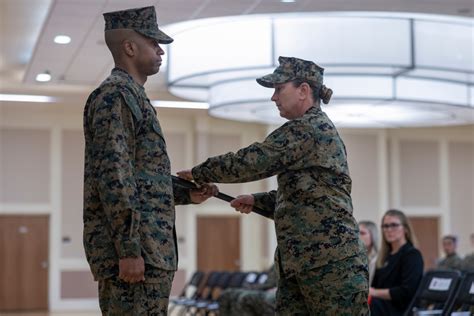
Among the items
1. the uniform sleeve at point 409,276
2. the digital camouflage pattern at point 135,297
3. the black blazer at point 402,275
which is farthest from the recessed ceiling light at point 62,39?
the digital camouflage pattern at point 135,297

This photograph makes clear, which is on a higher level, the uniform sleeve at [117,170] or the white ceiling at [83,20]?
the white ceiling at [83,20]

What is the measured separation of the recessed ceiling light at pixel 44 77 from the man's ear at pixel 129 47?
432 inches

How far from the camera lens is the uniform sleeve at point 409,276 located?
6797mm

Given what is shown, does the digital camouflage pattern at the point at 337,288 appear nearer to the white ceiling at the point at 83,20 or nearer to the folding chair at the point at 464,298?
the folding chair at the point at 464,298

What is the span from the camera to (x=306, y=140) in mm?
3834

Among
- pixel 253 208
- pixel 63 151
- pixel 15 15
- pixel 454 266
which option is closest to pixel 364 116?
pixel 454 266

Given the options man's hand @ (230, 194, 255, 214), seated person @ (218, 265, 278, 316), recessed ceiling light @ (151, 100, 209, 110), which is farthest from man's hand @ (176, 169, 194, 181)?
recessed ceiling light @ (151, 100, 209, 110)

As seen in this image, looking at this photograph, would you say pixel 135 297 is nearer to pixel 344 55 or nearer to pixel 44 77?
pixel 344 55

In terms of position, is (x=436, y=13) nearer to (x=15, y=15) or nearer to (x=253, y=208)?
(x=15, y=15)

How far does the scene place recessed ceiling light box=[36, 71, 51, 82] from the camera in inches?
566

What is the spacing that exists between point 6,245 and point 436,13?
1143 centimetres

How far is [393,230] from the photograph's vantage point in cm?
687

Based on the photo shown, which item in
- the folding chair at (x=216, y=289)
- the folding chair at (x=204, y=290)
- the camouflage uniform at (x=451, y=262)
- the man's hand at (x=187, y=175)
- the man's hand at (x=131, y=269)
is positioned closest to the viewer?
the man's hand at (x=131, y=269)

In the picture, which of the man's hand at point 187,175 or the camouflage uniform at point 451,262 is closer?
the man's hand at point 187,175
